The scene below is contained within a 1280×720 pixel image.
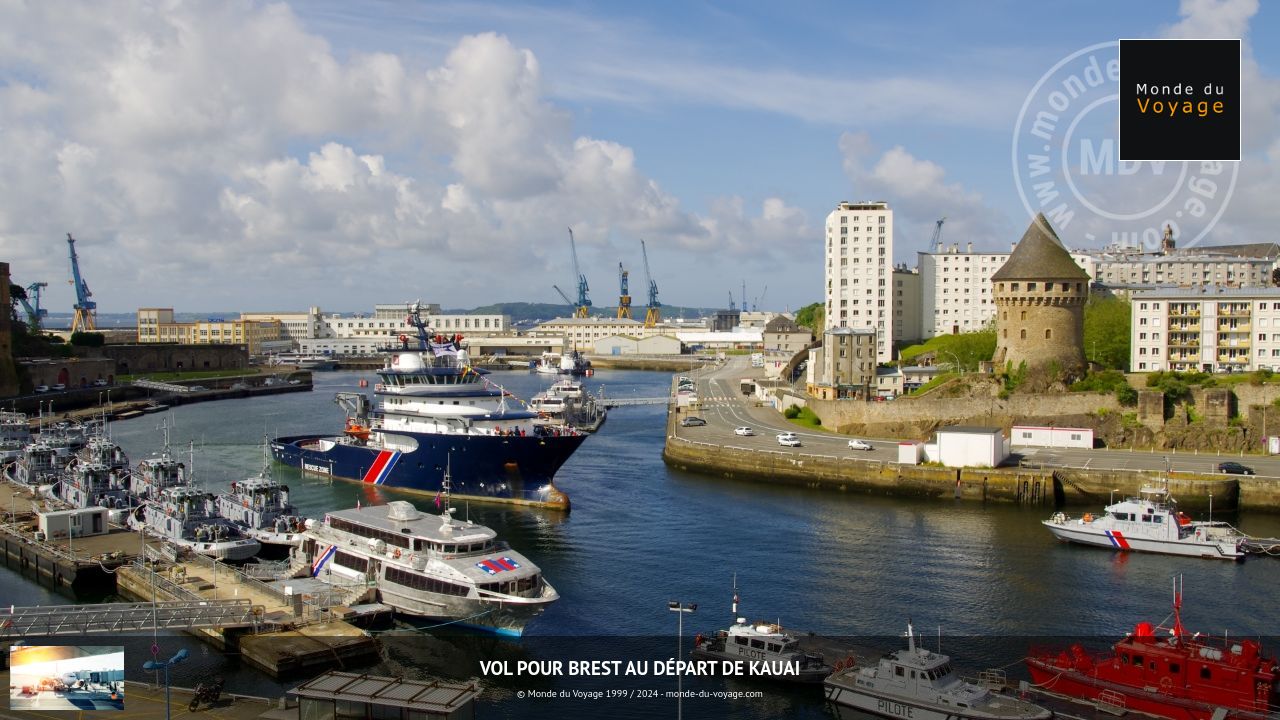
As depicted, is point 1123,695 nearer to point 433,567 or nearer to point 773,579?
point 773,579

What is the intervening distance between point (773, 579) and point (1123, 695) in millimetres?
9093

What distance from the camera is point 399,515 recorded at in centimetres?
2183

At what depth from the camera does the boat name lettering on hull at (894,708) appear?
16031mm

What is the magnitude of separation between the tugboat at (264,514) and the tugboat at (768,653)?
41.7 feet

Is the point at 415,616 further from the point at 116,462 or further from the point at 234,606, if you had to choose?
the point at 116,462

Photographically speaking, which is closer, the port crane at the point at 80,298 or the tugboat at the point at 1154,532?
the tugboat at the point at 1154,532

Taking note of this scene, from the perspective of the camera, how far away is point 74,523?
87.5 ft

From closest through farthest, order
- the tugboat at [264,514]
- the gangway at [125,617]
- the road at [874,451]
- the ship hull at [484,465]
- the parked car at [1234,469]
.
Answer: the gangway at [125,617] → the tugboat at [264,514] → the parked car at [1234,469] → the ship hull at [484,465] → the road at [874,451]

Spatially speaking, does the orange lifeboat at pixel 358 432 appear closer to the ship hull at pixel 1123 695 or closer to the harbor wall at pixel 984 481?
the harbor wall at pixel 984 481

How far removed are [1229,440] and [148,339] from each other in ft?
412


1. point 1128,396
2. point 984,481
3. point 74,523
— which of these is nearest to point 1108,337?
point 1128,396

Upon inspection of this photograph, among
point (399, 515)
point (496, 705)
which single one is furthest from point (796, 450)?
point (496, 705)

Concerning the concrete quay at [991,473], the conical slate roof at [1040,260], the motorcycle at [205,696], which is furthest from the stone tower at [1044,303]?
the motorcycle at [205,696]

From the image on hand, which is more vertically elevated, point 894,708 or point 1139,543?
point 1139,543
